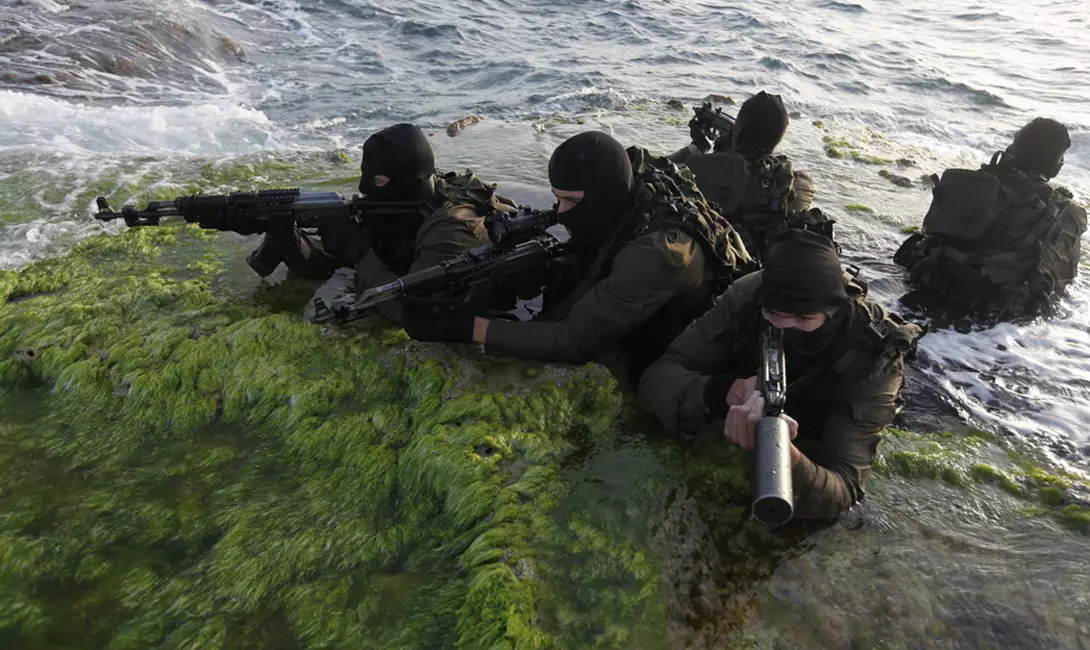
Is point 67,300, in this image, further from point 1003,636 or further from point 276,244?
point 1003,636

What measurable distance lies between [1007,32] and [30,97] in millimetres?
27772

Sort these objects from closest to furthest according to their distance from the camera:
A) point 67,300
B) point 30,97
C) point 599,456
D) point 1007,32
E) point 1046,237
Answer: point 599,456 < point 67,300 < point 1046,237 < point 30,97 < point 1007,32

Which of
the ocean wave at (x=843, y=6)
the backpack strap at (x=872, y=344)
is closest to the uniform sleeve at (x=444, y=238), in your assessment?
the backpack strap at (x=872, y=344)

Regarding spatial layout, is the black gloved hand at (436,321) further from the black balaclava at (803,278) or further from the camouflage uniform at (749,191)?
the camouflage uniform at (749,191)

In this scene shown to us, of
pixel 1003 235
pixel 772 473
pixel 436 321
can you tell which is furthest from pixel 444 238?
pixel 1003 235

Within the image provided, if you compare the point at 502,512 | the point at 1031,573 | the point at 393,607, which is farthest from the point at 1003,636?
the point at 393,607

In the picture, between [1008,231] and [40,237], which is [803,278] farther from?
[40,237]

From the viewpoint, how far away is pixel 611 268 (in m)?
3.94

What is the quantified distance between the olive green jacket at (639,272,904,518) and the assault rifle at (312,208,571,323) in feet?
3.96

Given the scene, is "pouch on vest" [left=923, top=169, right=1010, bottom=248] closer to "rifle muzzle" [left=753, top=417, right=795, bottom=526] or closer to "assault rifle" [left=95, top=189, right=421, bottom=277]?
"rifle muzzle" [left=753, top=417, right=795, bottom=526]

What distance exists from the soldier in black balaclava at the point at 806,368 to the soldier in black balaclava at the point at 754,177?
102 inches

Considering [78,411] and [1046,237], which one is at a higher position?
[1046,237]

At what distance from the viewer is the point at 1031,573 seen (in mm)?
3092

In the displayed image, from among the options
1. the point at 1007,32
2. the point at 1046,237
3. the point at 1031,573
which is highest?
the point at 1007,32
